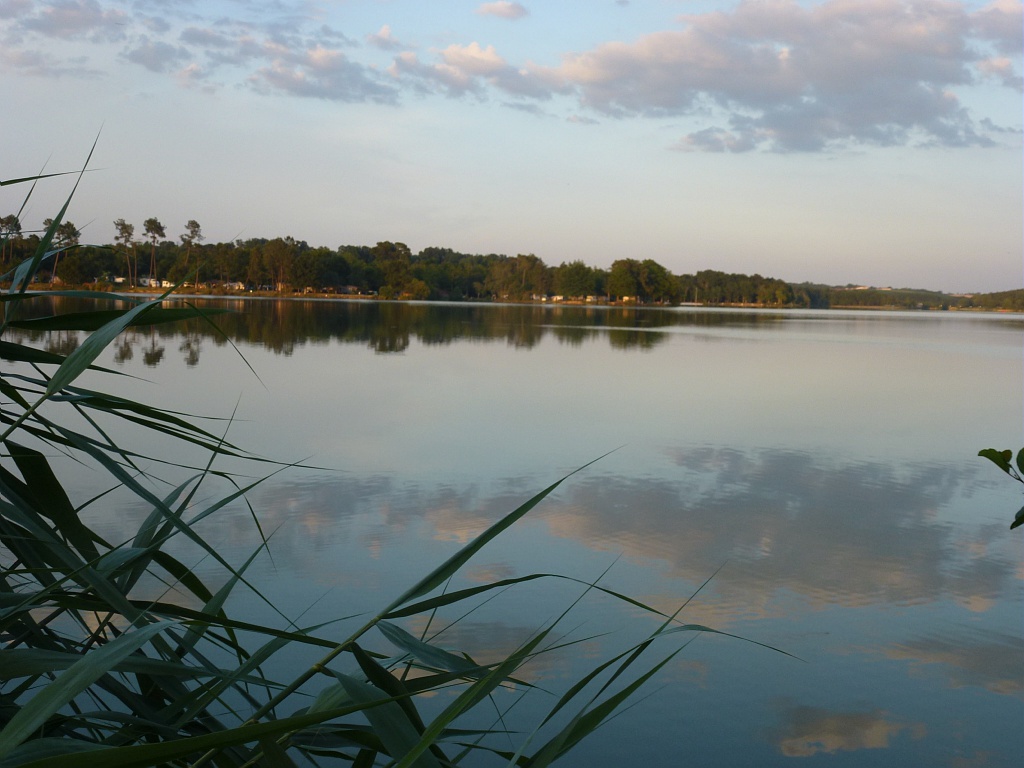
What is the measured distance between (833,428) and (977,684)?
553cm

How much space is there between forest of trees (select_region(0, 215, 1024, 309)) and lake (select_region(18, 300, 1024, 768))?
1431 inches

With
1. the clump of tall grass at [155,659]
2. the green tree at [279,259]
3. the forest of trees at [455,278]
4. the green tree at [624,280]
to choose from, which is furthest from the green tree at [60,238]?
the green tree at [624,280]

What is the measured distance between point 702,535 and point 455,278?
89.8 meters

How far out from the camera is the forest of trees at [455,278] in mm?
65200

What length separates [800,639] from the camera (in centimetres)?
338

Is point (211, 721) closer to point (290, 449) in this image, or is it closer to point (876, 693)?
point (876, 693)

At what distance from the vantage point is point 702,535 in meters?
4.67

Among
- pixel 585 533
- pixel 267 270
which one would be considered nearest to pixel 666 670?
pixel 585 533

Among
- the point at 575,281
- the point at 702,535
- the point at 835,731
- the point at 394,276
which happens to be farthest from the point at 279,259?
the point at 835,731

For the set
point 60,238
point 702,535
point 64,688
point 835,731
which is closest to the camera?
point 64,688

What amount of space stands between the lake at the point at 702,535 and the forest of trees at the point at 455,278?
36339 millimetres

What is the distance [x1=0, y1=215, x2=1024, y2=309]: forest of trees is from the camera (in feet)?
214

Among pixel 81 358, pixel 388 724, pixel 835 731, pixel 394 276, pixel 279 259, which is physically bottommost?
pixel 835 731

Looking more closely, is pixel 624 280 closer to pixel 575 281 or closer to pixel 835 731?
pixel 575 281
